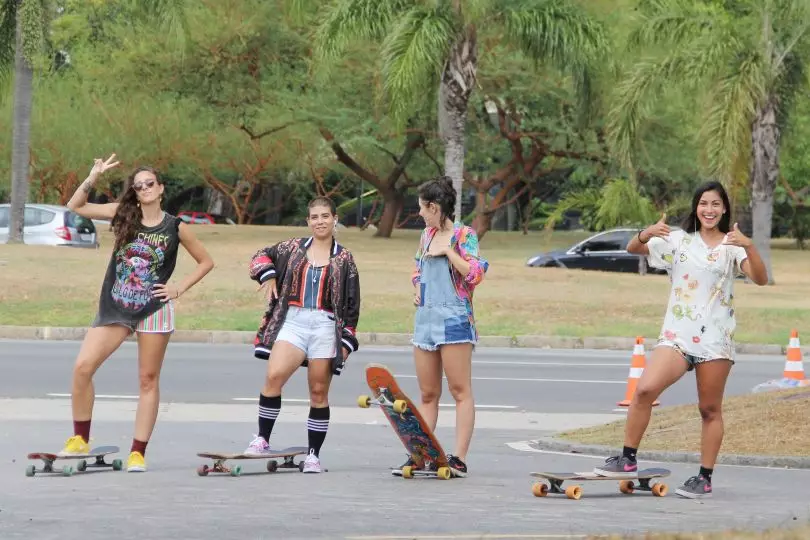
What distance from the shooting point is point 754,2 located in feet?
106

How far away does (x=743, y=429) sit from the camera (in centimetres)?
1127

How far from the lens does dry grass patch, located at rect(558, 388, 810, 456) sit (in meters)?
10.8

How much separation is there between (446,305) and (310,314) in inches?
30.6

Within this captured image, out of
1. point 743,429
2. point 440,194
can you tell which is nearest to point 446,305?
point 440,194

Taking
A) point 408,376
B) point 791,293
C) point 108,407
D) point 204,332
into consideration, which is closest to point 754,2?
point 791,293

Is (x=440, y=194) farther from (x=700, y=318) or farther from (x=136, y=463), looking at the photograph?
(x=136, y=463)

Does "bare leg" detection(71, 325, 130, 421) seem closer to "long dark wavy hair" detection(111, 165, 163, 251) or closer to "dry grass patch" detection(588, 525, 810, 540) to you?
"long dark wavy hair" detection(111, 165, 163, 251)

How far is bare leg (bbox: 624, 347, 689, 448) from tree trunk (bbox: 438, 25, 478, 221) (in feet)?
77.0

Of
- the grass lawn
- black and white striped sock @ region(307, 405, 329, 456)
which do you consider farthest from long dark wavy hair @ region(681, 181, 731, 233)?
Answer: the grass lawn

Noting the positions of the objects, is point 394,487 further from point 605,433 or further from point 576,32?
point 576,32

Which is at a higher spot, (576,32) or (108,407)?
(576,32)

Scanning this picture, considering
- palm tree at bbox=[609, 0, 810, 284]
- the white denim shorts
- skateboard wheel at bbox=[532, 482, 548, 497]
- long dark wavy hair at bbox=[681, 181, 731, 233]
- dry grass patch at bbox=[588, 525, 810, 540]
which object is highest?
palm tree at bbox=[609, 0, 810, 284]

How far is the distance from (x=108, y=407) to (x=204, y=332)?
863 cm

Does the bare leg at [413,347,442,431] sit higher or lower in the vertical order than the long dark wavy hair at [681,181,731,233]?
lower
